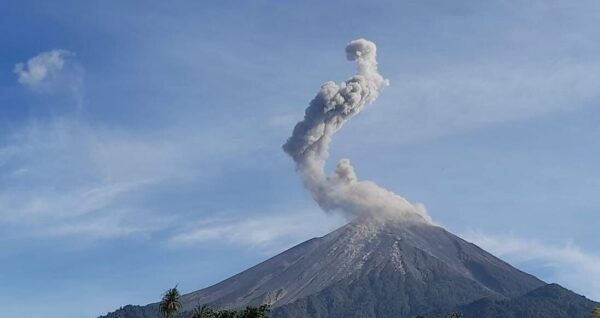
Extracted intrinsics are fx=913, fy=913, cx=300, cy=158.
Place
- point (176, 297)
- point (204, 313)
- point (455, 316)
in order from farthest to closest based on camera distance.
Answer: point (455, 316)
point (204, 313)
point (176, 297)

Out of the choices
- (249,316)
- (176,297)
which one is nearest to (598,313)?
(249,316)

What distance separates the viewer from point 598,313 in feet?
327

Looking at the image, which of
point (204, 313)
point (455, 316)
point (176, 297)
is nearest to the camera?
point (176, 297)

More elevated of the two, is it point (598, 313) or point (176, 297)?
point (176, 297)

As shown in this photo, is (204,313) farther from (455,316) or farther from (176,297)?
(455,316)

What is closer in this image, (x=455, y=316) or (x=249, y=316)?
(x=249, y=316)

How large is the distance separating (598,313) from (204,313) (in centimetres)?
4380

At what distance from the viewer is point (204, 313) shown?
104m

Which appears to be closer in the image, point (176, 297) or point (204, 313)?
point (176, 297)

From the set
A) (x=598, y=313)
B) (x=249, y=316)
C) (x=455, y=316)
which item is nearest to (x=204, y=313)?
(x=249, y=316)

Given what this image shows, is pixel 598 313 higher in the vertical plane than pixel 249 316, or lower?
lower

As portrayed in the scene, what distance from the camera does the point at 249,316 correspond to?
100 m

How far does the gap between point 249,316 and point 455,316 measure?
33.7m

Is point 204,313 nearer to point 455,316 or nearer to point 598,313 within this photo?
point 455,316
